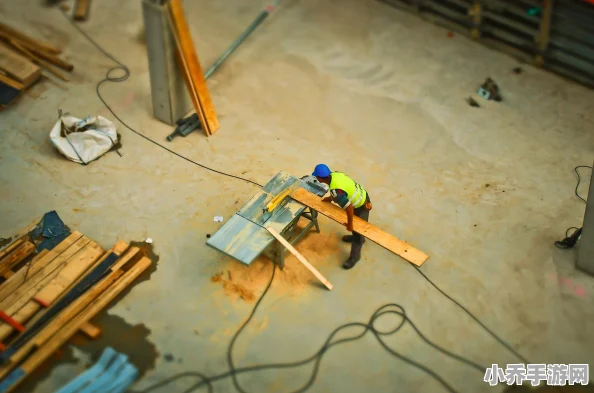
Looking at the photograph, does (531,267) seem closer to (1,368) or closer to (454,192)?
(454,192)

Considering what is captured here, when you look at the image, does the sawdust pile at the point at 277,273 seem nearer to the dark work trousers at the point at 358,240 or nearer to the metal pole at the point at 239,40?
the dark work trousers at the point at 358,240

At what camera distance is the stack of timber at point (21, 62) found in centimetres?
1062

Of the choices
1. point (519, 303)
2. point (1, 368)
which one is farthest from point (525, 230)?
point (1, 368)

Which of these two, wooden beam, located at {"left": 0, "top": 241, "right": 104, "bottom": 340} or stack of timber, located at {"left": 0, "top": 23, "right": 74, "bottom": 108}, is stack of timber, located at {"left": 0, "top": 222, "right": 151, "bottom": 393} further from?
stack of timber, located at {"left": 0, "top": 23, "right": 74, "bottom": 108}

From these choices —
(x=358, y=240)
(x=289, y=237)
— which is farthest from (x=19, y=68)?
(x=358, y=240)

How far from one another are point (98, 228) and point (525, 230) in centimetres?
559

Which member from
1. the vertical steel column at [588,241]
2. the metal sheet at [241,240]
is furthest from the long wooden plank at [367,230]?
the vertical steel column at [588,241]

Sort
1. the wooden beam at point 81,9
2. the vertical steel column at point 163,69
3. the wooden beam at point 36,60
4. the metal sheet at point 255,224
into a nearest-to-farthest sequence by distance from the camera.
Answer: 1. the metal sheet at point 255,224
2. the vertical steel column at point 163,69
3. the wooden beam at point 36,60
4. the wooden beam at point 81,9

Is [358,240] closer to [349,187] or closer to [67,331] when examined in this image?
[349,187]

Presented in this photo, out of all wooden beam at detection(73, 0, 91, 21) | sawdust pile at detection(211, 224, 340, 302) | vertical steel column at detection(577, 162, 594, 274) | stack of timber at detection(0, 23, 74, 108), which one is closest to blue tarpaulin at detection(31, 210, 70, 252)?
sawdust pile at detection(211, 224, 340, 302)

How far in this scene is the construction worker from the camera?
7887 mm

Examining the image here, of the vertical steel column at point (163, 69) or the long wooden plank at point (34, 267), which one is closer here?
the long wooden plank at point (34, 267)

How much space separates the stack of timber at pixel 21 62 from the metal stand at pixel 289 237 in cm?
491

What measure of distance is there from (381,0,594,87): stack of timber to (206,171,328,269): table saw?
4.67m
